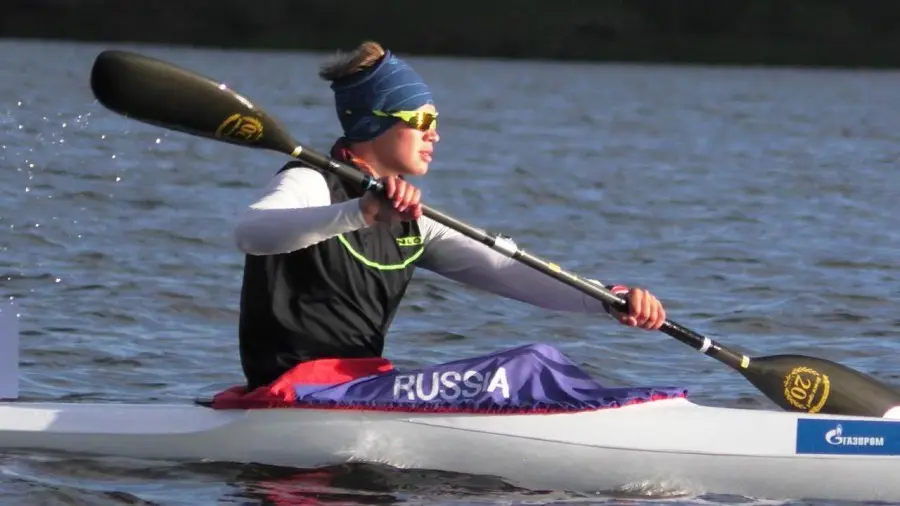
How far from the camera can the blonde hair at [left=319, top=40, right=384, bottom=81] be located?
604cm

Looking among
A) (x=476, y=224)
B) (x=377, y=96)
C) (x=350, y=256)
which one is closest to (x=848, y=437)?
(x=350, y=256)

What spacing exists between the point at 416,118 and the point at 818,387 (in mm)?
1737

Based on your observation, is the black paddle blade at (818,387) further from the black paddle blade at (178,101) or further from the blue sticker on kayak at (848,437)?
the black paddle blade at (178,101)

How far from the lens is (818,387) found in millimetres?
6379

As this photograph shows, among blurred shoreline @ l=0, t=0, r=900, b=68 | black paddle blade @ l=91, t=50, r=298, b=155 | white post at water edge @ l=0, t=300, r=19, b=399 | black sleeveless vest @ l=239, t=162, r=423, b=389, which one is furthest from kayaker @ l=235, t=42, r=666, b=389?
blurred shoreline @ l=0, t=0, r=900, b=68

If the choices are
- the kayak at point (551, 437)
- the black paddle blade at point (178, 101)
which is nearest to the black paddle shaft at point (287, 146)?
the black paddle blade at point (178, 101)

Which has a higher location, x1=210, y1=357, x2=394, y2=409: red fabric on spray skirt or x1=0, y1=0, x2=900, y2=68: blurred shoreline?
x1=0, y1=0, x2=900, y2=68: blurred shoreline

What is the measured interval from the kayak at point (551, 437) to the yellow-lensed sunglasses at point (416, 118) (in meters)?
0.81

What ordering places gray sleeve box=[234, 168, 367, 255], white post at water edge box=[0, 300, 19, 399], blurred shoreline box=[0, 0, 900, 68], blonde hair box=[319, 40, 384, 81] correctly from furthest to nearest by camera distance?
blurred shoreline box=[0, 0, 900, 68] < white post at water edge box=[0, 300, 19, 399] < blonde hair box=[319, 40, 384, 81] < gray sleeve box=[234, 168, 367, 255]

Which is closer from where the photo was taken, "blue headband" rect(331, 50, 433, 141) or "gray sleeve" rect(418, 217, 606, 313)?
"blue headband" rect(331, 50, 433, 141)

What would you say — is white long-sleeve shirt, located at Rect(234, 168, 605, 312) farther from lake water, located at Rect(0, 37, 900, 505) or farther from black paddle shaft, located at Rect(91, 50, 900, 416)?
lake water, located at Rect(0, 37, 900, 505)

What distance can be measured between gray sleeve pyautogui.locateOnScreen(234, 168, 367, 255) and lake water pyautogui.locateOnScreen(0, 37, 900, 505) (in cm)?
88

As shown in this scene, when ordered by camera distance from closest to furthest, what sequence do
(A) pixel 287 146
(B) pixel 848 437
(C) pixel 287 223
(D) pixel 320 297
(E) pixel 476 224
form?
(C) pixel 287 223, (D) pixel 320 297, (B) pixel 848 437, (A) pixel 287 146, (E) pixel 476 224

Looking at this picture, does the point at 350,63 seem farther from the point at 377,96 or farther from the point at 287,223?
the point at 287,223
